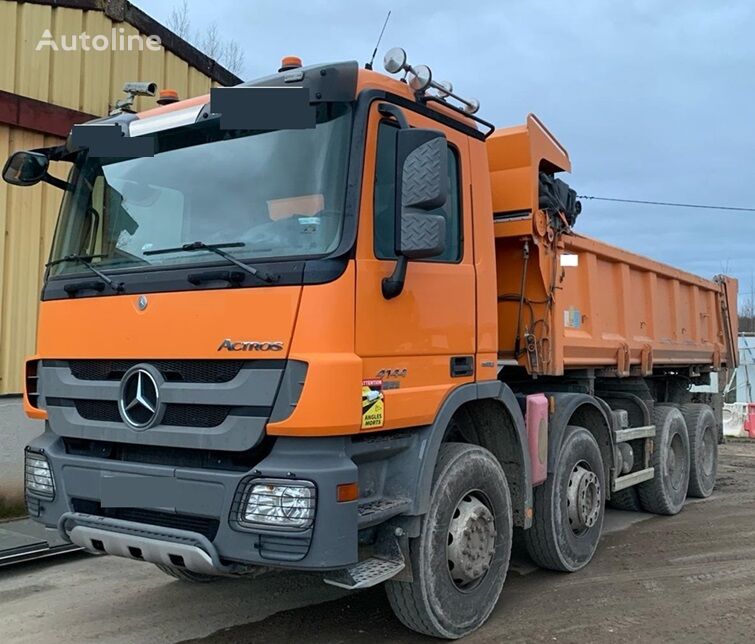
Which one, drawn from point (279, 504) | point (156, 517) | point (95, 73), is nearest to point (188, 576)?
Result: point (156, 517)

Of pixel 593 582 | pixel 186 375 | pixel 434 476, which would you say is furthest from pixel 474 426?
pixel 186 375

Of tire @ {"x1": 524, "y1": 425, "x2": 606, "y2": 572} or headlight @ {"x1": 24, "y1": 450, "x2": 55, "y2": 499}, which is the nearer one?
headlight @ {"x1": 24, "y1": 450, "x2": 55, "y2": 499}

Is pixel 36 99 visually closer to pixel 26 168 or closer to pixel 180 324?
pixel 26 168

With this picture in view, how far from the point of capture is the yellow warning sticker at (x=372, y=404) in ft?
11.0

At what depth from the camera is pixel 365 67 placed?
367cm

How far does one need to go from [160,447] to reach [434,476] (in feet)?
4.45

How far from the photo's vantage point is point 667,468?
7312 millimetres

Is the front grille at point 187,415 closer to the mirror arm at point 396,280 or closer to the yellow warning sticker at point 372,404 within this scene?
the yellow warning sticker at point 372,404

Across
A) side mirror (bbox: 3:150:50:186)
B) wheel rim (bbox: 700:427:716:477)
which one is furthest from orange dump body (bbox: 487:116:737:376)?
side mirror (bbox: 3:150:50:186)

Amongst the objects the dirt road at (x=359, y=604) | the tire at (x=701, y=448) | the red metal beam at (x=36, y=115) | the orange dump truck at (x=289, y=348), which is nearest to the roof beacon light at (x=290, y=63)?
the orange dump truck at (x=289, y=348)

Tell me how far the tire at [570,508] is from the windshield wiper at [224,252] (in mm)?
2677

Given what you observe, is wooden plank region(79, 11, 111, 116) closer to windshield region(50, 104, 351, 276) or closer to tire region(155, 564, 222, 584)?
windshield region(50, 104, 351, 276)

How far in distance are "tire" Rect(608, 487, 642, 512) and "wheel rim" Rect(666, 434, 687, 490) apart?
1.24 feet

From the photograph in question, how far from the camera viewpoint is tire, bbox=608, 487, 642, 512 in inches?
292
